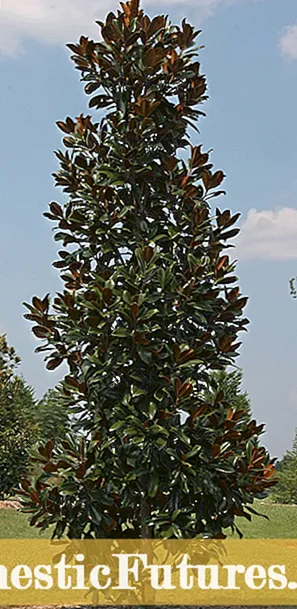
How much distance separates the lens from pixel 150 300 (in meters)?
6.38

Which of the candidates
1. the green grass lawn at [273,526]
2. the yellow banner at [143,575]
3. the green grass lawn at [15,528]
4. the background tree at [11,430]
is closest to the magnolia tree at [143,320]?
the yellow banner at [143,575]

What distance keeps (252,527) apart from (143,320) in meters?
10.8

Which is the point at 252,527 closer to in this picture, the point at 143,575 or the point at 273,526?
the point at 273,526

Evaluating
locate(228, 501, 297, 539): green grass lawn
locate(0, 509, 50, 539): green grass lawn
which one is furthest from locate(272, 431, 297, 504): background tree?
locate(0, 509, 50, 539): green grass lawn

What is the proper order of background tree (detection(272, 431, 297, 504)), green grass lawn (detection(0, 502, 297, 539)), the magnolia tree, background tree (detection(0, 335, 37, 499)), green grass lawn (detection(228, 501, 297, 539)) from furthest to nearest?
1. background tree (detection(272, 431, 297, 504))
2. background tree (detection(0, 335, 37, 499))
3. green grass lawn (detection(228, 501, 297, 539))
4. green grass lawn (detection(0, 502, 297, 539))
5. the magnolia tree

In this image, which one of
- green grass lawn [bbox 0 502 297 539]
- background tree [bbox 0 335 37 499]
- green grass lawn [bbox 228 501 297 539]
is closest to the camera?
green grass lawn [bbox 0 502 297 539]

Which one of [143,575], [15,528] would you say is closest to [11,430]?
[15,528]

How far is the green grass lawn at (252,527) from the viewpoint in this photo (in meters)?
13.8

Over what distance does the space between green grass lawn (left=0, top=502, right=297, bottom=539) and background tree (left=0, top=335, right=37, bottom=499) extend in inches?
80.8

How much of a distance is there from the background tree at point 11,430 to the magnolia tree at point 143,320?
12.1 metres

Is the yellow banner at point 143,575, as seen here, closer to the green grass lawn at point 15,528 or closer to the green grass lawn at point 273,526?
the green grass lawn at point 15,528

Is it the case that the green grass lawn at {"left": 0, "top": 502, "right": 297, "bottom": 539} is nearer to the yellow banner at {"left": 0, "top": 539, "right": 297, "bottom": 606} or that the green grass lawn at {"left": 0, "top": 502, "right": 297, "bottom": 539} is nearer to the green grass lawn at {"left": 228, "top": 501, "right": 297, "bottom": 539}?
the green grass lawn at {"left": 228, "top": 501, "right": 297, "bottom": 539}

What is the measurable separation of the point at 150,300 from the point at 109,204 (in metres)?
1.05

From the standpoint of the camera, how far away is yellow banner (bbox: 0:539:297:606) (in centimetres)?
662
